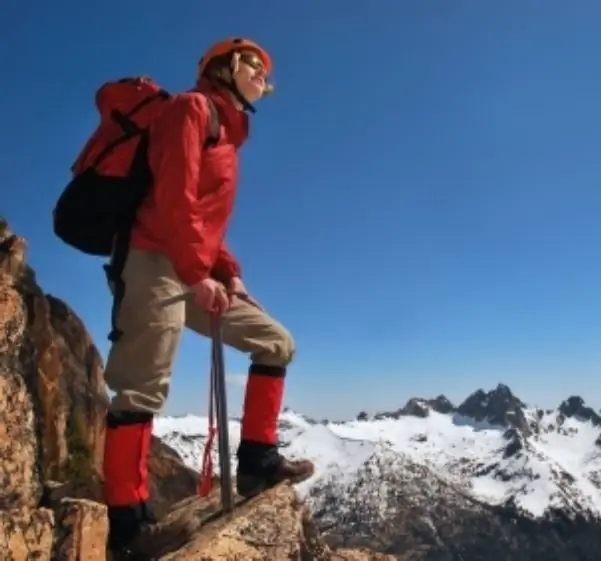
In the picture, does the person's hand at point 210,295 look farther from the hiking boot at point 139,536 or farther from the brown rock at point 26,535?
the brown rock at point 26,535

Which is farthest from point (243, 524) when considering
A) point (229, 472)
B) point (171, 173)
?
point (171, 173)

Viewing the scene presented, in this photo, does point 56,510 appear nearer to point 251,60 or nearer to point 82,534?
point 82,534

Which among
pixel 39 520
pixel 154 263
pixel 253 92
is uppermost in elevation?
pixel 253 92

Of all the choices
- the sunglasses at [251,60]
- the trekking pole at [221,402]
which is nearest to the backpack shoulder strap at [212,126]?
the sunglasses at [251,60]

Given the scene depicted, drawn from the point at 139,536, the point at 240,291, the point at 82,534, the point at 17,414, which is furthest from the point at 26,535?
the point at 240,291

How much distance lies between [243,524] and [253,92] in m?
4.33

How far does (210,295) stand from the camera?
21.9 ft

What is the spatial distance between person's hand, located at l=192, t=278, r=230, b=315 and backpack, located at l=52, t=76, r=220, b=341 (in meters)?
0.72

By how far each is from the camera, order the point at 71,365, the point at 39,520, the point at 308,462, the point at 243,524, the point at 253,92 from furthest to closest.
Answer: the point at 71,365 < the point at 308,462 < the point at 253,92 < the point at 243,524 < the point at 39,520

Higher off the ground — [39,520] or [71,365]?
[71,365]

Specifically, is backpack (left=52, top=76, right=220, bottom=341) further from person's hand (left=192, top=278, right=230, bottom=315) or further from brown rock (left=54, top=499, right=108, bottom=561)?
brown rock (left=54, top=499, right=108, bottom=561)

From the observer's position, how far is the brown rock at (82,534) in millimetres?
6348

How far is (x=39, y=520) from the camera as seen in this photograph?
21.0 ft

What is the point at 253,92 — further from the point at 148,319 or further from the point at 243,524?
the point at 243,524
